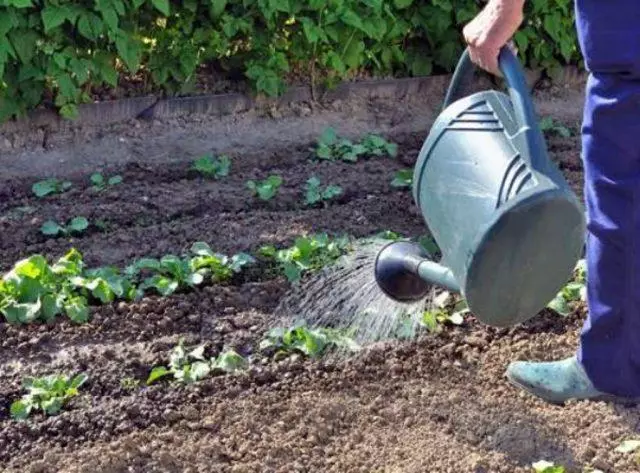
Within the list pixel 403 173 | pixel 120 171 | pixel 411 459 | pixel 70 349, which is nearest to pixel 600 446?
pixel 411 459

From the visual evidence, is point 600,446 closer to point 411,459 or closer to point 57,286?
point 411,459

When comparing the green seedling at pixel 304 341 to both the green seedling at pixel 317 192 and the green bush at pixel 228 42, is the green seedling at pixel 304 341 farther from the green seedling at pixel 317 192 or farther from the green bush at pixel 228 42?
the green bush at pixel 228 42

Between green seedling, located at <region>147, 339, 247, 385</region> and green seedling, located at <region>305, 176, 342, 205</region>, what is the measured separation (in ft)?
4.59

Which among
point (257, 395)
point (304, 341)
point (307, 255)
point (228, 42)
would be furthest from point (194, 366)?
point (228, 42)

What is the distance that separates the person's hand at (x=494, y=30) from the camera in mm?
2758

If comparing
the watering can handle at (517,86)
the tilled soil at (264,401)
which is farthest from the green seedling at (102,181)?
the watering can handle at (517,86)

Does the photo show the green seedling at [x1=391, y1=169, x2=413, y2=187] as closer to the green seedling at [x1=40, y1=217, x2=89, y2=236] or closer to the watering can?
the green seedling at [x1=40, y1=217, x2=89, y2=236]

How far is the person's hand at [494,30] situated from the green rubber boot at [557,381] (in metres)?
0.78

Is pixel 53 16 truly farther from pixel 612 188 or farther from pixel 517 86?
pixel 612 188

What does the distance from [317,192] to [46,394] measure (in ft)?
6.03

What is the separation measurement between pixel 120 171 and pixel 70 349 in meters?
1.69

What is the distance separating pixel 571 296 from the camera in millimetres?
3820

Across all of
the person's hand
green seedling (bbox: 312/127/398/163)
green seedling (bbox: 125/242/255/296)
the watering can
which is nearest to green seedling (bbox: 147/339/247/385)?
green seedling (bbox: 125/242/255/296)

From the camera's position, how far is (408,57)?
6.10m
